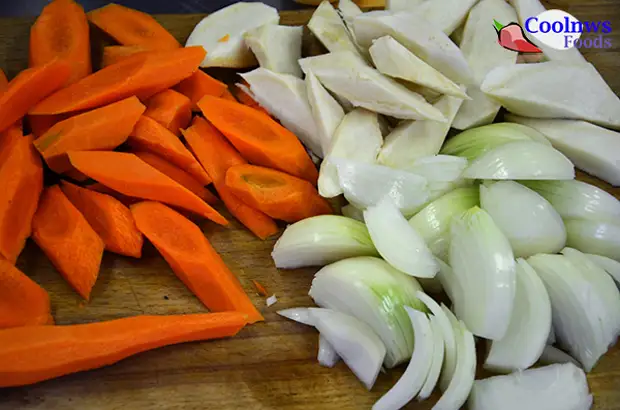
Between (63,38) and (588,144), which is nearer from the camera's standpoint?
(588,144)

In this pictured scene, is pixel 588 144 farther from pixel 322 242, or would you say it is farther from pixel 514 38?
pixel 322 242

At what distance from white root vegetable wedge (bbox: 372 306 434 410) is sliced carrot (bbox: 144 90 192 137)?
3.02ft

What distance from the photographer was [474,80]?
1982mm

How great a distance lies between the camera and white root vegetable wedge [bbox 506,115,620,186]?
1903 mm

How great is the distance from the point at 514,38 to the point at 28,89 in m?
1.52

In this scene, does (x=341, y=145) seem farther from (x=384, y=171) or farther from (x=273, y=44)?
(x=273, y=44)

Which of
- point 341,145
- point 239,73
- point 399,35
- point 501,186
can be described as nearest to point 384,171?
point 341,145

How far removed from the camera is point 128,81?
1.84 m

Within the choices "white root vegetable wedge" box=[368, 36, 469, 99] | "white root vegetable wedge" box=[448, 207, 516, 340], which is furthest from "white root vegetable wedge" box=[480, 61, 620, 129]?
"white root vegetable wedge" box=[448, 207, 516, 340]

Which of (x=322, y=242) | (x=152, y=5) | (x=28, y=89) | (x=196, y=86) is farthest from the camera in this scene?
(x=152, y=5)

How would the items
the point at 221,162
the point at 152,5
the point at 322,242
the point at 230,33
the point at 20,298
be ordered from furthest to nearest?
the point at 152,5, the point at 230,33, the point at 221,162, the point at 322,242, the point at 20,298

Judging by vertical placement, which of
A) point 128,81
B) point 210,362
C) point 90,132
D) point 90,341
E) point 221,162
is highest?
point 128,81

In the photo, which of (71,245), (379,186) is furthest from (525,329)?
(71,245)

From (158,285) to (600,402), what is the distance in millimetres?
1152
